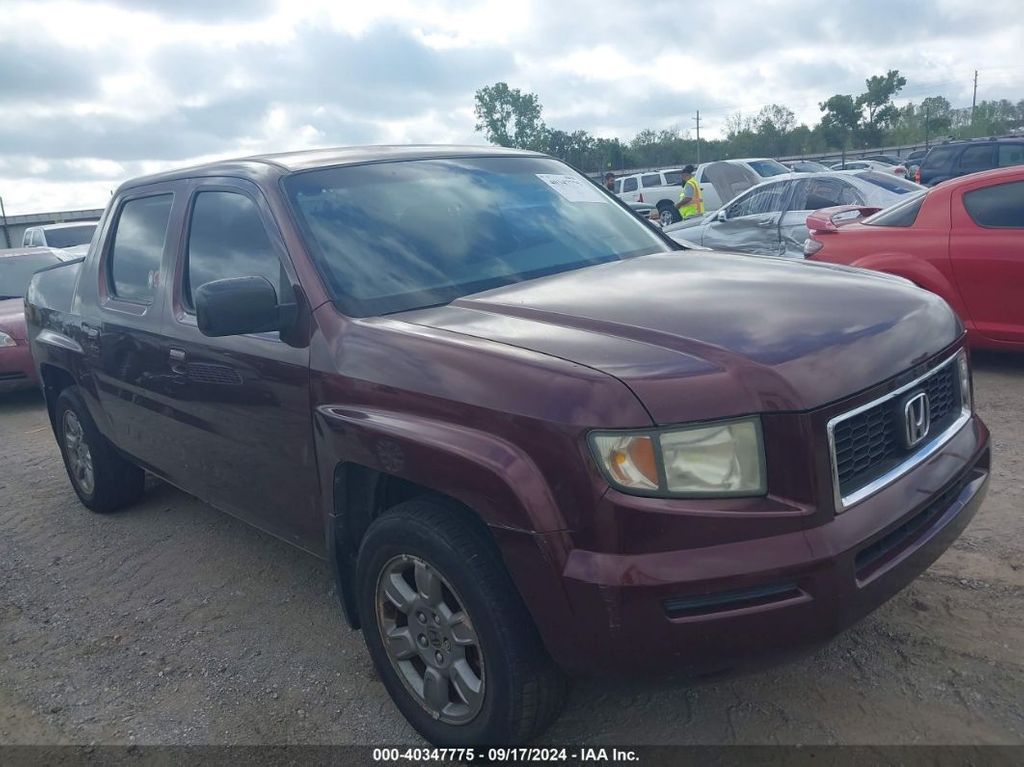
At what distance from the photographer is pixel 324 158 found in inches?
142

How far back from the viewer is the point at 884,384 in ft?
7.98

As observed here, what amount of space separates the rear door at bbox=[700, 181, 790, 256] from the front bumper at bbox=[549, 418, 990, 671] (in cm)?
825

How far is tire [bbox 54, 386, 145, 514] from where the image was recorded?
4.95 m

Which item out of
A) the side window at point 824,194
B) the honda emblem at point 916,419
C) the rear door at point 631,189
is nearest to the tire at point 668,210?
the rear door at point 631,189

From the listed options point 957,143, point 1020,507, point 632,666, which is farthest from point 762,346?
point 957,143

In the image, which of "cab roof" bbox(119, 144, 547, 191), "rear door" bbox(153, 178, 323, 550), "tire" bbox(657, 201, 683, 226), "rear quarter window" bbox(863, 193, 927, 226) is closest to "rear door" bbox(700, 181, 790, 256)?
"rear quarter window" bbox(863, 193, 927, 226)

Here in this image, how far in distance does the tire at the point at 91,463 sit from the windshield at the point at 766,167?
55.0 ft

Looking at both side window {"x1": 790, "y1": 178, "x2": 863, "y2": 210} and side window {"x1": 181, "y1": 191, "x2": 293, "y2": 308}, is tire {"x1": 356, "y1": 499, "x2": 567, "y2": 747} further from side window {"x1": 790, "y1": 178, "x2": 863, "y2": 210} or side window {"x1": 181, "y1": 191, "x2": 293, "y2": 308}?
side window {"x1": 790, "y1": 178, "x2": 863, "y2": 210}

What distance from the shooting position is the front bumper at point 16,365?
8344 millimetres

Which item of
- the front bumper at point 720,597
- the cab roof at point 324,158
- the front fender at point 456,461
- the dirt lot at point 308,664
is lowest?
the dirt lot at point 308,664

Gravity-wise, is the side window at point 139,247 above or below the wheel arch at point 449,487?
above

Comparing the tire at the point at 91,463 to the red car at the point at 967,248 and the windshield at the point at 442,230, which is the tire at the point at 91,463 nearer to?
the windshield at the point at 442,230

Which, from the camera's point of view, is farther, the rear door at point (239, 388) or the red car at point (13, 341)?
the red car at point (13, 341)

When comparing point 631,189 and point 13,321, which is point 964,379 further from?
point 631,189
